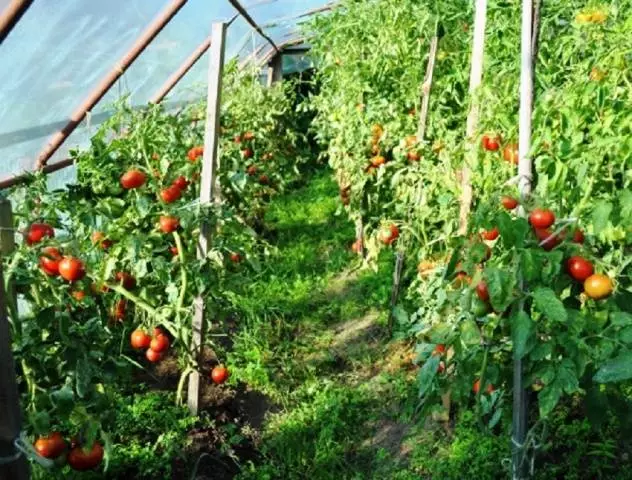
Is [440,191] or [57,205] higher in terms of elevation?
[57,205]

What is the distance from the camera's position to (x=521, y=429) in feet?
5.02

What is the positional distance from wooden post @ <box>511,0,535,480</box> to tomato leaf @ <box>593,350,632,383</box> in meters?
0.23

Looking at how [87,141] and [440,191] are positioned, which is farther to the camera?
[87,141]

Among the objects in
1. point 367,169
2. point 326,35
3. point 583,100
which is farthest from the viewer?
point 326,35

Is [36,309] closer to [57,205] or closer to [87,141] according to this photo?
[57,205]

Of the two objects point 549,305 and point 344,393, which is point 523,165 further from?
point 344,393

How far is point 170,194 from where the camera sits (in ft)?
8.69

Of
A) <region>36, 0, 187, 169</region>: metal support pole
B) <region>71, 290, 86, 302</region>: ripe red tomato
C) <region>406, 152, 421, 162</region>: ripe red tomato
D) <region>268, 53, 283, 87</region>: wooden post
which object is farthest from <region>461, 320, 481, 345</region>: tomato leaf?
<region>268, 53, 283, 87</region>: wooden post

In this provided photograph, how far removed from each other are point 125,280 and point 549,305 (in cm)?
169

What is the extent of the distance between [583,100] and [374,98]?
2175 mm

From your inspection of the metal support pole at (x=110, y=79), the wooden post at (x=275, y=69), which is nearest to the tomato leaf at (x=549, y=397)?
the metal support pole at (x=110, y=79)

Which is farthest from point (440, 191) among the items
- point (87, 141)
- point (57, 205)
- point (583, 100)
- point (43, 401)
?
point (87, 141)

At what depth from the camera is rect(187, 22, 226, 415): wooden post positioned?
2.69 m

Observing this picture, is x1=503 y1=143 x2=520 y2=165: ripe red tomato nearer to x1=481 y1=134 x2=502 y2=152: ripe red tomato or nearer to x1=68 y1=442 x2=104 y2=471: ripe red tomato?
x1=481 y1=134 x2=502 y2=152: ripe red tomato
